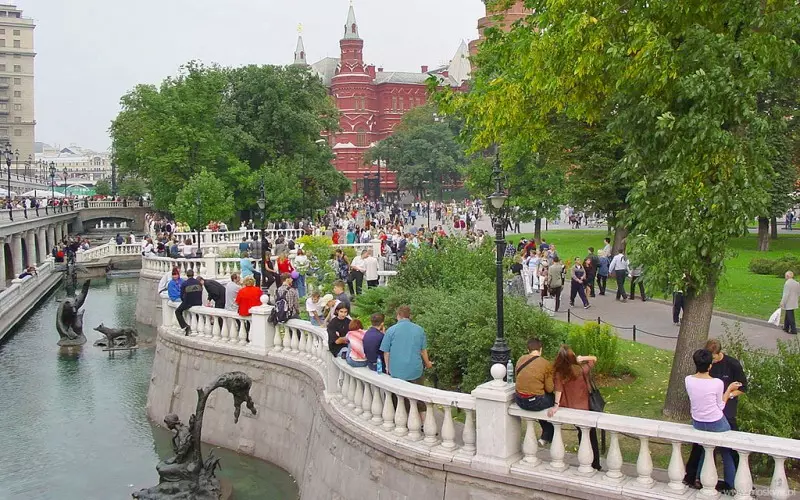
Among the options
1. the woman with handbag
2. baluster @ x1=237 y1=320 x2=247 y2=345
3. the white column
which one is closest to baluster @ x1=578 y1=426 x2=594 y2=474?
the woman with handbag

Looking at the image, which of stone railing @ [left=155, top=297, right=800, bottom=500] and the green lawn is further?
the green lawn

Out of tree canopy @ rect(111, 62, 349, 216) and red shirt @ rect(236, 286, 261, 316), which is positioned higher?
tree canopy @ rect(111, 62, 349, 216)

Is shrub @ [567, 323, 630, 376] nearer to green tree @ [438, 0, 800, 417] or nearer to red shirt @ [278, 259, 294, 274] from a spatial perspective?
green tree @ [438, 0, 800, 417]

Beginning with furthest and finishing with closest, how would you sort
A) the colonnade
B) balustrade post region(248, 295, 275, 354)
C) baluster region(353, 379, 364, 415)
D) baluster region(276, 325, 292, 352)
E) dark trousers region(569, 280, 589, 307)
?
the colonnade, dark trousers region(569, 280, 589, 307), balustrade post region(248, 295, 275, 354), baluster region(276, 325, 292, 352), baluster region(353, 379, 364, 415)

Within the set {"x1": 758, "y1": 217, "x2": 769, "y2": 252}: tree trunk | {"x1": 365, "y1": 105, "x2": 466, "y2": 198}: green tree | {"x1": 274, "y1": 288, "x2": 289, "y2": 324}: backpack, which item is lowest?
{"x1": 274, "y1": 288, "x2": 289, "y2": 324}: backpack

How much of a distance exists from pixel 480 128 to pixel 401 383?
622cm

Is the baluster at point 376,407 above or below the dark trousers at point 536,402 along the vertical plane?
below

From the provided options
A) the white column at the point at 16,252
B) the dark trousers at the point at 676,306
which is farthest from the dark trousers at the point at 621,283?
the white column at the point at 16,252

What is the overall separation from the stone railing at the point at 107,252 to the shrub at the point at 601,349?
4099 centimetres

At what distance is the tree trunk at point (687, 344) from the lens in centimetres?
1150

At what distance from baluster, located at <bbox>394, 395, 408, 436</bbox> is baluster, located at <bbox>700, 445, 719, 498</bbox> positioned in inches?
135

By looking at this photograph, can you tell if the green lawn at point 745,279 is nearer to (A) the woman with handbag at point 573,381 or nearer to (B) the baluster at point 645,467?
(A) the woman with handbag at point 573,381

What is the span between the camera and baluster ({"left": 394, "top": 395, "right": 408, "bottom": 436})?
32.8 feet

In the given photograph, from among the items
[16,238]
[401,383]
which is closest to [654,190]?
[401,383]
